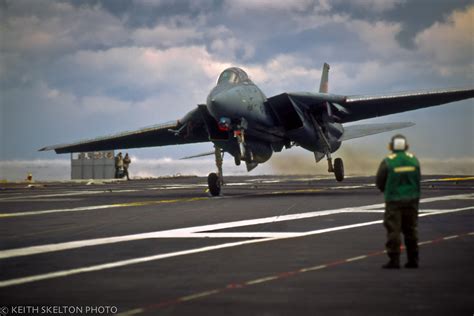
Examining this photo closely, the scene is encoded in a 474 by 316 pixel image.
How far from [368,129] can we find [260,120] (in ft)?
41.3

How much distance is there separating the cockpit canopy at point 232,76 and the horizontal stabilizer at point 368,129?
1102 centimetres

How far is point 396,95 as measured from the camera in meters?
26.7

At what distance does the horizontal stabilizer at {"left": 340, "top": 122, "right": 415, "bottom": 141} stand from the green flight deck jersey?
2497 centimetres

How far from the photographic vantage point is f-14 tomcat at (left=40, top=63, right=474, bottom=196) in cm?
2230

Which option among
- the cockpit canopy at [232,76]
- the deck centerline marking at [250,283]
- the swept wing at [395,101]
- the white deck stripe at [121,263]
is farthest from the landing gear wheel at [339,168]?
the deck centerline marking at [250,283]

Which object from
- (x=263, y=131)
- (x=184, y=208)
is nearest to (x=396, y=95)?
(x=263, y=131)

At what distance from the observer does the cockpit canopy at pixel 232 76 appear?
22.7m

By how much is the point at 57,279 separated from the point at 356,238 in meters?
5.18

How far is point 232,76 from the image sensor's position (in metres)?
22.9

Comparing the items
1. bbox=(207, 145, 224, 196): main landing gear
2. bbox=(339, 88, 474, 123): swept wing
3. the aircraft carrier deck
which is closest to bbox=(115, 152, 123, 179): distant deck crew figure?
bbox=(339, 88, 474, 123): swept wing

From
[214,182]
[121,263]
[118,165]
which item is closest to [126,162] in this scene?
[118,165]

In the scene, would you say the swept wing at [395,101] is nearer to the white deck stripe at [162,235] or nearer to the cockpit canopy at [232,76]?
the cockpit canopy at [232,76]

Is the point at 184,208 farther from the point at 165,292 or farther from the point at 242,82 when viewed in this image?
the point at 165,292

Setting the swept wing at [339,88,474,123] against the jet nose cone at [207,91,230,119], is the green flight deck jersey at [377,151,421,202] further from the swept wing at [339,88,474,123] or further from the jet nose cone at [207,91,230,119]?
the swept wing at [339,88,474,123]
